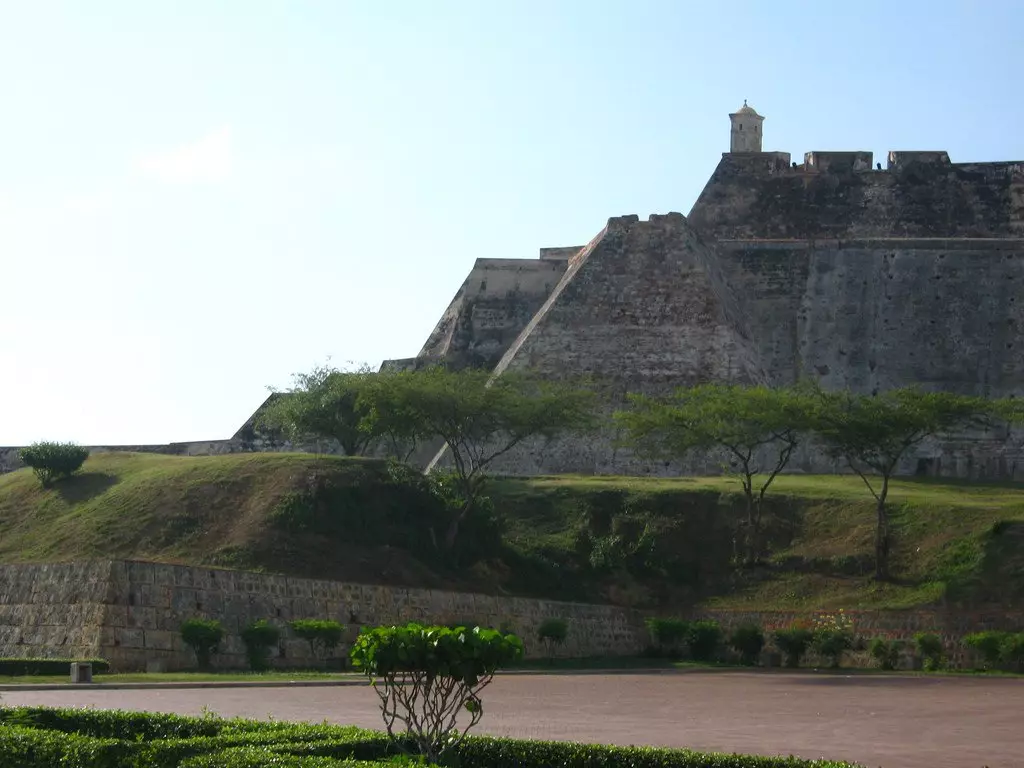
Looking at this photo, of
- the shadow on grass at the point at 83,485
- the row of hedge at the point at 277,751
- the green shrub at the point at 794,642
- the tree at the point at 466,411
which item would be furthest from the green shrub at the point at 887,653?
the row of hedge at the point at 277,751

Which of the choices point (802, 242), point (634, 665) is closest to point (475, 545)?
point (634, 665)

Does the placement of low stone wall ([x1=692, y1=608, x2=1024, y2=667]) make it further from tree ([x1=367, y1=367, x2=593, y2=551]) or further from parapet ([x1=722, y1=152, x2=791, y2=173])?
parapet ([x1=722, y1=152, x2=791, y2=173])

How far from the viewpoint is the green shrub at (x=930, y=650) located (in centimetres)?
2877

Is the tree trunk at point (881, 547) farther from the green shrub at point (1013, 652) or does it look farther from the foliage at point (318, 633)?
the foliage at point (318, 633)

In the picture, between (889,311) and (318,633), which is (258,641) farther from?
(889,311)

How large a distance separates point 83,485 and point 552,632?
986 centimetres

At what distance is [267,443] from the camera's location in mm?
43500

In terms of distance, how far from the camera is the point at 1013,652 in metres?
27.7

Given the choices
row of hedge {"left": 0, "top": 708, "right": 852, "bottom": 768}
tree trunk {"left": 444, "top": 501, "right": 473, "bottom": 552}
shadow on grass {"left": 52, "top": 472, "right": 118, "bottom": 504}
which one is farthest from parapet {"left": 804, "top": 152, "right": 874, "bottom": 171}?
row of hedge {"left": 0, "top": 708, "right": 852, "bottom": 768}

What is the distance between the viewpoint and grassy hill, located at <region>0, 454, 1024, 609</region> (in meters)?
30.6

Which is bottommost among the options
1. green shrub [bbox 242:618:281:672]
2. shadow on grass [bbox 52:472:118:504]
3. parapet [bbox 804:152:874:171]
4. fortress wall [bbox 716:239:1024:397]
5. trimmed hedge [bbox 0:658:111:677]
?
trimmed hedge [bbox 0:658:111:677]

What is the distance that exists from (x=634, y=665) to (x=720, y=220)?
2357cm

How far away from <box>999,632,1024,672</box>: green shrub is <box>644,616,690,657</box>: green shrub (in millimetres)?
5506

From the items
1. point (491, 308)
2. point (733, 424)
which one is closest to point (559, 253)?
point (491, 308)
